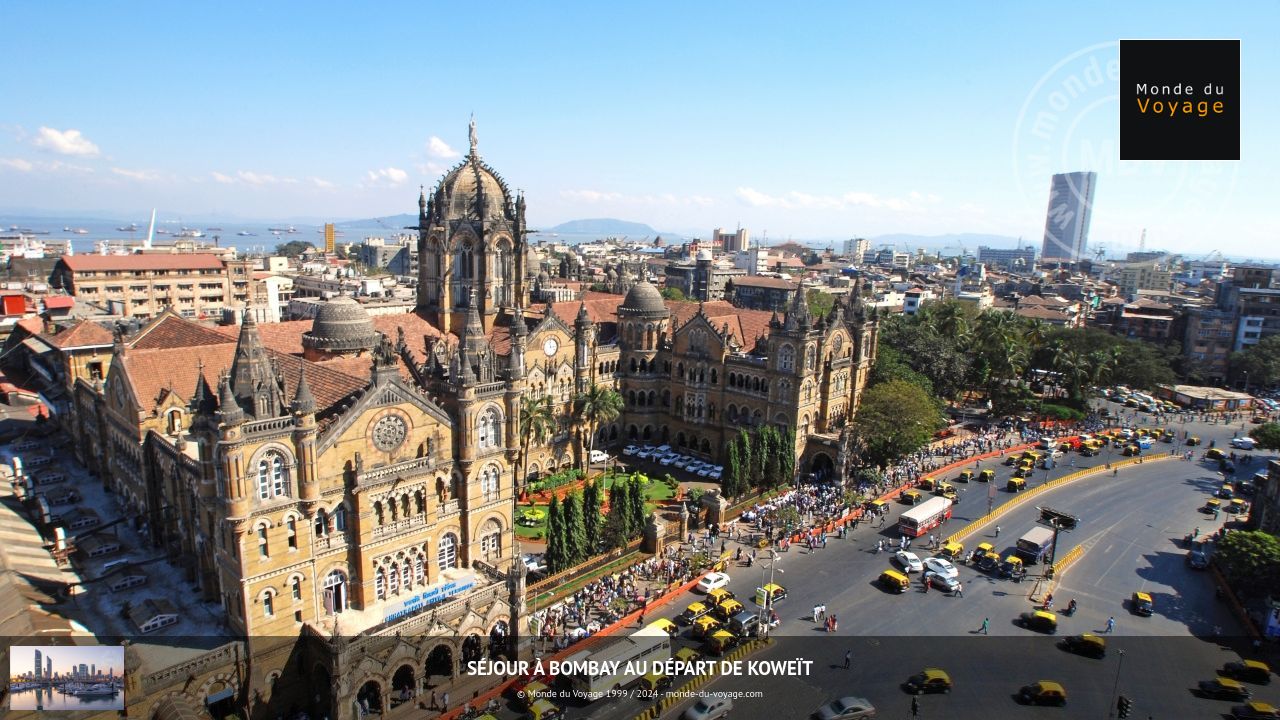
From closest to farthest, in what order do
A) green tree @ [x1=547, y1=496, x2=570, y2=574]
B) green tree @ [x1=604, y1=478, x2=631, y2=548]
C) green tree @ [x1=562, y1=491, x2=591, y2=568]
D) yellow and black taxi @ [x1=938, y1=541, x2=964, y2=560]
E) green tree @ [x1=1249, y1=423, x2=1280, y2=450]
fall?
1. green tree @ [x1=547, y1=496, x2=570, y2=574]
2. green tree @ [x1=562, y1=491, x2=591, y2=568]
3. green tree @ [x1=604, y1=478, x2=631, y2=548]
4. yellow and black taxi @ [x1=938, y1=541, x2=964, y2=560]
5. green tree @ [x1=1249, y1=423, x2=1280, y2=450]

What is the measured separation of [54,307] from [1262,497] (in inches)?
4504

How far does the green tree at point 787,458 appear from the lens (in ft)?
207

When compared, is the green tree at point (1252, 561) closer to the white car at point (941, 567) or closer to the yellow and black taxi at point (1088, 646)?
the yellow and black taxi at point (1088, 646)

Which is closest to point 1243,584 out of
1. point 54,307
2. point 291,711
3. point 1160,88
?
point 1160,88

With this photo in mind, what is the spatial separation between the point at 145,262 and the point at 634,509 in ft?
325

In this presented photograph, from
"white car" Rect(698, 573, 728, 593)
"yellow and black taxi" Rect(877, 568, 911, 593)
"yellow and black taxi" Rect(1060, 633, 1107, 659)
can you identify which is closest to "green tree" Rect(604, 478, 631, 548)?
"white car" Rect(698, 573, 728, 593)

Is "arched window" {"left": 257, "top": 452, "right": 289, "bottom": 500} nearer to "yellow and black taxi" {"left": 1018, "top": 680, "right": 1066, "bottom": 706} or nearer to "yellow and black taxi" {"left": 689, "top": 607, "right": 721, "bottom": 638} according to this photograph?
"yellow and black taxi" {"left": 689, "top": 607, "right": 721, "bottom": 638}

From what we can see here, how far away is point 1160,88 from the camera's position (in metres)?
30.9

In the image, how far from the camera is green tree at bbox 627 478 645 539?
50.3m

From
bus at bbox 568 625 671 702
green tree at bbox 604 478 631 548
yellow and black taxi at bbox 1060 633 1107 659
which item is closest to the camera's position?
bus at bbox 568 625 671 702

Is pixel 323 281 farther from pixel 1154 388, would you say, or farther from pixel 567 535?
pixel 1154 388

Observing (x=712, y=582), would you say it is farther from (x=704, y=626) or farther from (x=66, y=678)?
(x=66, y=678)

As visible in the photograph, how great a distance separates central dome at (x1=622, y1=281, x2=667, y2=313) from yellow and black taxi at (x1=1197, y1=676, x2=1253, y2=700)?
50.6 m

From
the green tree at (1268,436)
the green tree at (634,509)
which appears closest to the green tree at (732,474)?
the green tree at (634,509)
